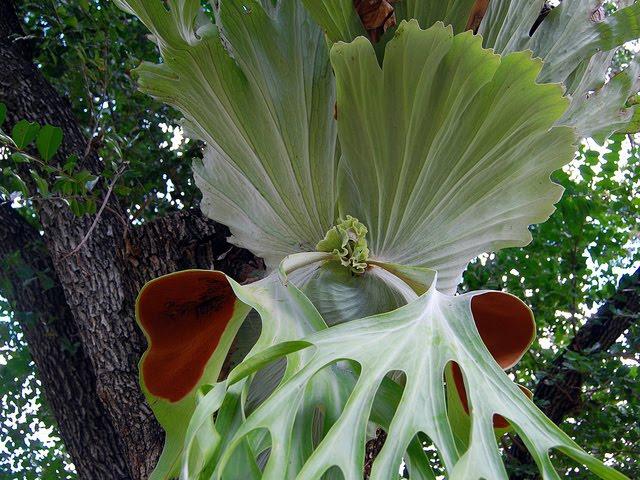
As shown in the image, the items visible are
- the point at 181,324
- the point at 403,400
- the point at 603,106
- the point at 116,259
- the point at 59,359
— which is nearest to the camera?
the point at 403,400

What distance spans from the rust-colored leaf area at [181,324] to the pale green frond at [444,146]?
216 mm

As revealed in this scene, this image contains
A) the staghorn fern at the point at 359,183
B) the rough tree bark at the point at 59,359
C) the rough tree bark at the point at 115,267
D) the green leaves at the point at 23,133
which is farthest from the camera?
the rough tree bark at the point at 59,359

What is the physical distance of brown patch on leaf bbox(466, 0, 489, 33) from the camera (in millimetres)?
953

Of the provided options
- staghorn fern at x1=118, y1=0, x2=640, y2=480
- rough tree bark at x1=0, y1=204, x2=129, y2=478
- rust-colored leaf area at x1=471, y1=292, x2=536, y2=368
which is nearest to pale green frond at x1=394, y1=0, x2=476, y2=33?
staghorn fern at x1=118, y1=0, x2=640, y2=480

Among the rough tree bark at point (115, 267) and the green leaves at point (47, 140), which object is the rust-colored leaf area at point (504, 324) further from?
the green leaves at point (47, 140)

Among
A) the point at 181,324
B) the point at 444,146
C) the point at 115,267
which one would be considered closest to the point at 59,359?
the point at 115,267

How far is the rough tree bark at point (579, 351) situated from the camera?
6.86 feet

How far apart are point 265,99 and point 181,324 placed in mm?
330

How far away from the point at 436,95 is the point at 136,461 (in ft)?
2.49

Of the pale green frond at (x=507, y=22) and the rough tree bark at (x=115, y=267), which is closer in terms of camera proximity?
the pale green frond at (x=507, y=22)

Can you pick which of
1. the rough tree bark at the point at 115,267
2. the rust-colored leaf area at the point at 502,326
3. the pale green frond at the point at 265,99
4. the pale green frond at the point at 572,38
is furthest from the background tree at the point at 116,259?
the pale green frond at the point at 572,38

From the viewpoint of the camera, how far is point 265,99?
0.97 m

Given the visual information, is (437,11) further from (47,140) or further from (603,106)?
(47,140)

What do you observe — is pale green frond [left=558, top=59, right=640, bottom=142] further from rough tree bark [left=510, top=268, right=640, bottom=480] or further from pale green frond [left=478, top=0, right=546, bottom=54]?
rough tree bark [left=510, top=268, right=640, bottom=480]
